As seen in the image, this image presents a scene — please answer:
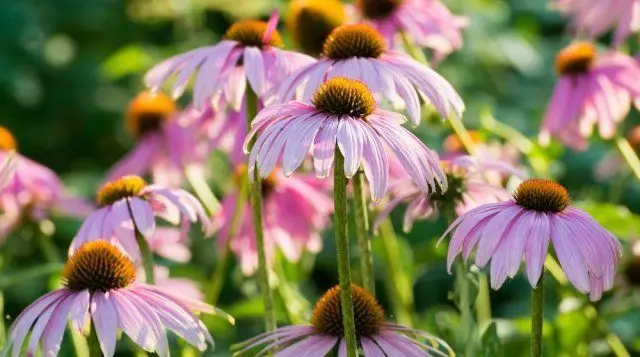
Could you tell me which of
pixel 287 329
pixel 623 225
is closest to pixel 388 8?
pixel 623 225

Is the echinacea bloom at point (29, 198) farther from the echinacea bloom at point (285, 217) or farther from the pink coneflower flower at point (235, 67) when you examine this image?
the pink coneflower flower at point (235, 67)

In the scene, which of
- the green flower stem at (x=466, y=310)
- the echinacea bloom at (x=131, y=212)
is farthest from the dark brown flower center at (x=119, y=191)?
the green flower stem at (x=466, y=310)

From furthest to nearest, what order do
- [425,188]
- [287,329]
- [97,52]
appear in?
[97,52], [287,329], [425,188]

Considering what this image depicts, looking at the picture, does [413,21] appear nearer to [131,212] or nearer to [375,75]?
[375,75]

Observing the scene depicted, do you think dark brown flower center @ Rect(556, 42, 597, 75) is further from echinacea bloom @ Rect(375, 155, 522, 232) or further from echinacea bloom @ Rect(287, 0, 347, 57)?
echinacea bloom @ Rect(375, 155, 522, 232)

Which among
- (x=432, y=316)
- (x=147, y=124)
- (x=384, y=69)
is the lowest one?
(x=432, y=316)

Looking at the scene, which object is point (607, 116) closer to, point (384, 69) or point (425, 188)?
point (384, 69)
